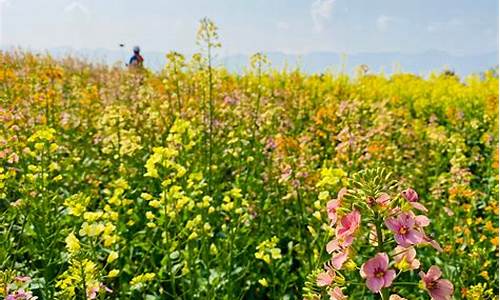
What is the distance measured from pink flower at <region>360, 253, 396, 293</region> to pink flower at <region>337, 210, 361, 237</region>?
0.07 m

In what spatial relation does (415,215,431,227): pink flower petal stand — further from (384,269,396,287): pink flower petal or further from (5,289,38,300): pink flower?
(5,289,38,300): pink flower

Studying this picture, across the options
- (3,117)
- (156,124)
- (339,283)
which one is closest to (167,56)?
(156,124)

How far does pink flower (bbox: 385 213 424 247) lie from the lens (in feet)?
3.96

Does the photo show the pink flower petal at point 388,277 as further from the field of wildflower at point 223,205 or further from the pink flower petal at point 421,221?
the pink flower petal at point 421,221

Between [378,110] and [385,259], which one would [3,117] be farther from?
[378,110]

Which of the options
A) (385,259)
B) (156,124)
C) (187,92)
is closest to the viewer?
(385,259)

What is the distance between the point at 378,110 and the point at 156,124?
202 cm

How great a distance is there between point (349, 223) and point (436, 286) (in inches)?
8.8

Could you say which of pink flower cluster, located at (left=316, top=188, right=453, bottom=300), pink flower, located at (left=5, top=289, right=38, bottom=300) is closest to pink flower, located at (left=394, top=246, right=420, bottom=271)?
pink flower cluster, located at (left=316, top=188, right=453, bottom=300)

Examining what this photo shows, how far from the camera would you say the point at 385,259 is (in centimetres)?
120

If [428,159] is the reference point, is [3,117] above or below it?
above

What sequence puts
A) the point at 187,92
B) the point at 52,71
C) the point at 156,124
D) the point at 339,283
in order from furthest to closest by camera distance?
the point at 187,92 < the point at 52,71 < the point at 156,124 < the point at 339,283

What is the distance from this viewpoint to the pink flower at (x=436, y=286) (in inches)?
49.1

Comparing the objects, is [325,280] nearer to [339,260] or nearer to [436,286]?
[339,260]
